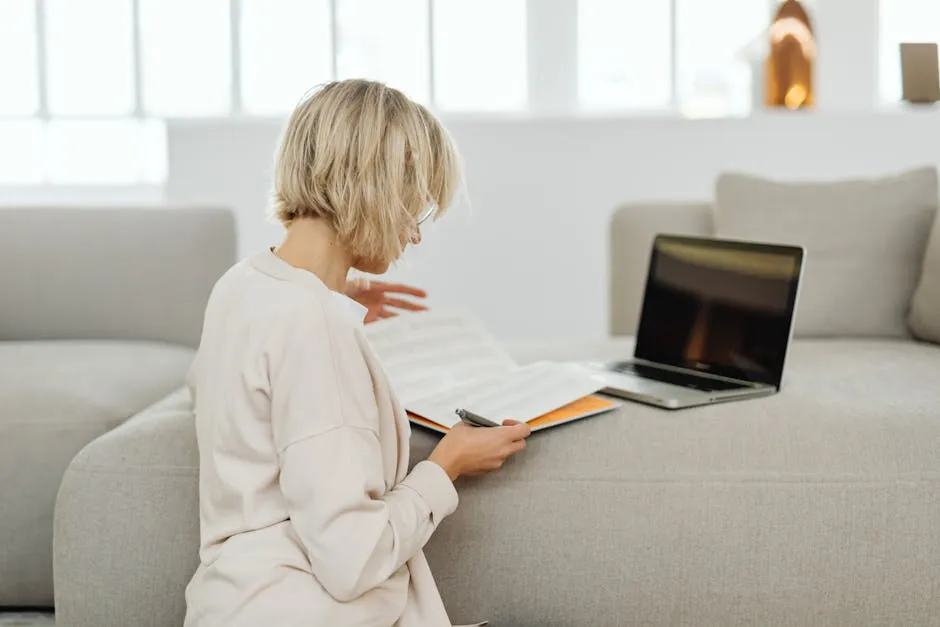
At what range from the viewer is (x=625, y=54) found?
405cm

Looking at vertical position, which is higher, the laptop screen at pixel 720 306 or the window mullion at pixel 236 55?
the window mullion at pixel 236 55

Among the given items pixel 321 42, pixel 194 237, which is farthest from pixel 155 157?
pixel 194 237

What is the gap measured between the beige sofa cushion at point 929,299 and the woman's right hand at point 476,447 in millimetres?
1197

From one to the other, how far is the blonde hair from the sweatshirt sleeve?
145 millimetres

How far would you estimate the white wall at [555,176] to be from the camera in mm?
3508

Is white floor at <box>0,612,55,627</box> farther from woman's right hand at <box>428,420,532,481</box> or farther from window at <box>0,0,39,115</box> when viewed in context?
window at <box>0,0,39,115</box>

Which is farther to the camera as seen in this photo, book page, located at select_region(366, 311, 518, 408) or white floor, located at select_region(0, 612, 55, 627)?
white floor, located at select_region(0, 612, 55, 627)

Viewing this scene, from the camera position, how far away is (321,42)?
4.17 metres

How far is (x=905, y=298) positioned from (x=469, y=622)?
1.37 metres

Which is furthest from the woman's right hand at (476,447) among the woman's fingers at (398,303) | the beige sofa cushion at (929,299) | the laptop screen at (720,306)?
the beige sofa cushion at (929,299)

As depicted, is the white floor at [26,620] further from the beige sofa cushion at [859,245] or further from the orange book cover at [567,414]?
the beige sofa cushion at [859,245]

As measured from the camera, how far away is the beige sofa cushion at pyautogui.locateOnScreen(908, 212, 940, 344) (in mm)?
2246

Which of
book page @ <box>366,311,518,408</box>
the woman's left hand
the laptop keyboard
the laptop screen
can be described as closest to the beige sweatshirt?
book page @ <box>366,311,518,408</box>

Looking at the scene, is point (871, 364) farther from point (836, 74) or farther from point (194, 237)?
point (836, 74)
